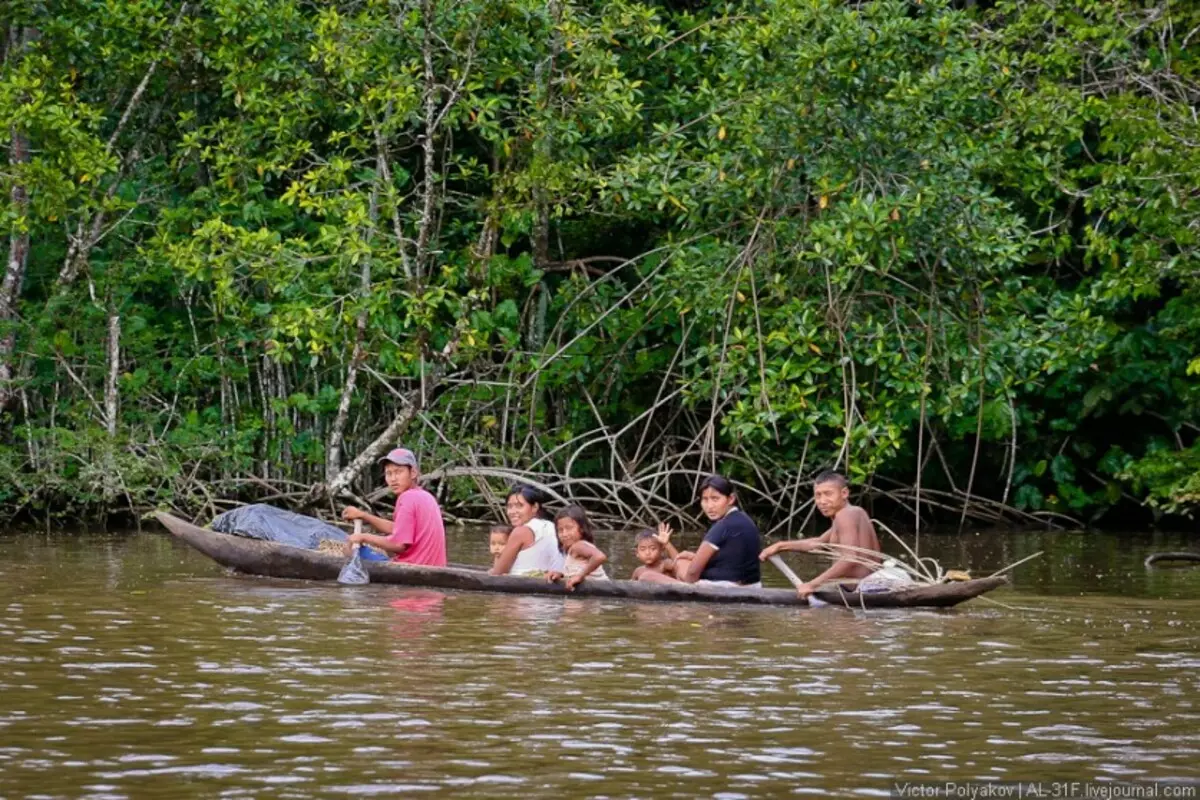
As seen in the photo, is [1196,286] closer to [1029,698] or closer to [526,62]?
[526,62]

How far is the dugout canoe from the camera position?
1097 centimetres

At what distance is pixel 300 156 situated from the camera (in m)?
16.8

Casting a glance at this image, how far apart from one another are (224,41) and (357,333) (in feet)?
9.13

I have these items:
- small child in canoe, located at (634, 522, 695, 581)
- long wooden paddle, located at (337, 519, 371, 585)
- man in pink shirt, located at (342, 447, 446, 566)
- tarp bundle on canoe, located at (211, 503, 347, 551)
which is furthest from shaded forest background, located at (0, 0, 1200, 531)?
long wooden paddle, located at (337, 519, 371, 585)

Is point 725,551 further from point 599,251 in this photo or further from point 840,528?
point 599,251

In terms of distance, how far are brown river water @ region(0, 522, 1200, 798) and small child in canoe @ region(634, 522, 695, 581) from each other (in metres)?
0.71

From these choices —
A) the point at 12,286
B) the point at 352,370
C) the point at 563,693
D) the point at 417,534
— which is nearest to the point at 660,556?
the point at 417,534

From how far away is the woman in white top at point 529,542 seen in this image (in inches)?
479

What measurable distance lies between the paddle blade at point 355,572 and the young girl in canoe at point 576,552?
1259 mm

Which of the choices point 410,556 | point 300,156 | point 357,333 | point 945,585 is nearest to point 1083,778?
point 945,585

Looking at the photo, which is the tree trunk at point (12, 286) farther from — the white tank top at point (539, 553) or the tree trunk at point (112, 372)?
the white tank top at point (539, 553)

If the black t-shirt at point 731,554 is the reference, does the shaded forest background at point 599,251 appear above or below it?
above

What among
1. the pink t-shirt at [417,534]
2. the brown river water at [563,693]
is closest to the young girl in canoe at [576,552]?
the brown river water at [563,693]

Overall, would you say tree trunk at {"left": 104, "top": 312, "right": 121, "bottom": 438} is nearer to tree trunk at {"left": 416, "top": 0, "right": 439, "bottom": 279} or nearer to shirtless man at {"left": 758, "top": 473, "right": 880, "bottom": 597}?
tree trunk at {"left": 416, "top": 0, "right": 439, "bottom": 279}
